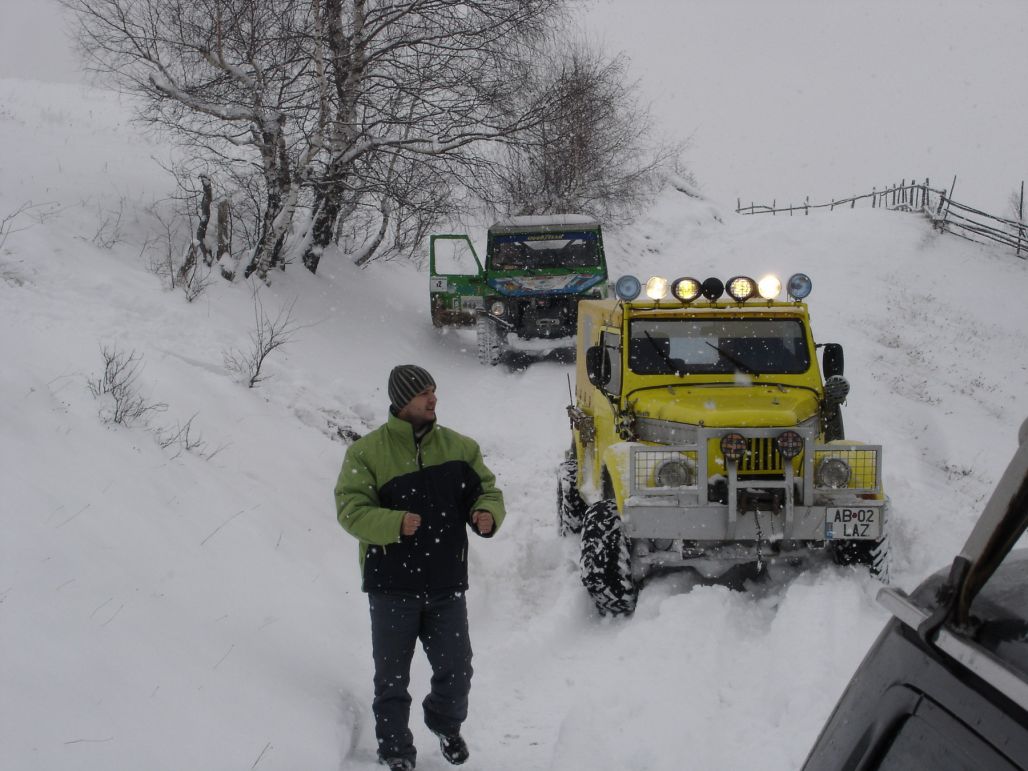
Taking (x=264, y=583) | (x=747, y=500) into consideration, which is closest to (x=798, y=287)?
(x=747, y=500)

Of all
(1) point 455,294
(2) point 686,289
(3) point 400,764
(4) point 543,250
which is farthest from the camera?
(4) point 543,250

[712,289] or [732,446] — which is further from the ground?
[712,289]

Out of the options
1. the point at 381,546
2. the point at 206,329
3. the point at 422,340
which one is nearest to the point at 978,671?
the point at 381,546

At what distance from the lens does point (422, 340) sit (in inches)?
623

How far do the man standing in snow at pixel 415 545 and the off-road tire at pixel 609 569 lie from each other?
6.23 ft

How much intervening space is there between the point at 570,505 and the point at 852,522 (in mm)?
2560

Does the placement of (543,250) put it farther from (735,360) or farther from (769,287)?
(735,360)

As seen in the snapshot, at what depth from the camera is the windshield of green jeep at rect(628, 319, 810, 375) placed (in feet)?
21.4

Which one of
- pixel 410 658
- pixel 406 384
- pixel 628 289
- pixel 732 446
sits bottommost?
pixel 410 658

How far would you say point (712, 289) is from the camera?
657 centimetres

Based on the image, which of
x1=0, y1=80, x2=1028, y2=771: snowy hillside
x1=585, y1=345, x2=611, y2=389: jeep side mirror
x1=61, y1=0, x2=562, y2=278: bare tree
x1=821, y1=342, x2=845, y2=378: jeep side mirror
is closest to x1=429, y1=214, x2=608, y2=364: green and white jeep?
x1=61, y1=0, x2=562, y2=278: bare tree

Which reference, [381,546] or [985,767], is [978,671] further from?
[381,546]

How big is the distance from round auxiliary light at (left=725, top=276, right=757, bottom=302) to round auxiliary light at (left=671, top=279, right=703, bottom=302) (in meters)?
0.21

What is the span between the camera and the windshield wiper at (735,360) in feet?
21.3
